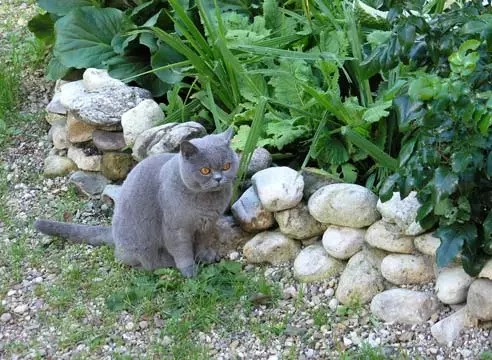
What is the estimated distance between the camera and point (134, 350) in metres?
3.54

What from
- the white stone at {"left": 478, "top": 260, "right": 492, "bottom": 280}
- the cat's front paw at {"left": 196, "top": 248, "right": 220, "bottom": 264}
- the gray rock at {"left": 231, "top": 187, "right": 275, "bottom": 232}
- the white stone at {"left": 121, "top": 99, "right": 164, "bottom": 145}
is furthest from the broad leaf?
the white stone at {"left": 121, "top": 99, "right": 164, "bottom": 145}

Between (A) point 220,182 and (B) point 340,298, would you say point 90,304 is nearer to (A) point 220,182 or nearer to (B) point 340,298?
(A) point 220,182

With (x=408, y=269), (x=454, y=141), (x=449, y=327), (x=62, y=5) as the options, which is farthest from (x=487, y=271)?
(x=62, y=5)

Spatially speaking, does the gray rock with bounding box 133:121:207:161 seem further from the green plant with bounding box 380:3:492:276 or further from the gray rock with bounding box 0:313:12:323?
the green plant with bounding box 380:3:492:276

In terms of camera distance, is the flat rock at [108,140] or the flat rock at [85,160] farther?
the flat rock at [85,160]

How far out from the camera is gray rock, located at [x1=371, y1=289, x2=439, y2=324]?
11.2ft

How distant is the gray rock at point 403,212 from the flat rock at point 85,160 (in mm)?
1911

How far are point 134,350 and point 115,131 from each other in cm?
159

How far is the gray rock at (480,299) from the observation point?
10.4ft

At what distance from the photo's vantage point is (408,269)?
11.5 ft

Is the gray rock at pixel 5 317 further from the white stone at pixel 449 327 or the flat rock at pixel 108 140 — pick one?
the white stone at pixel 449 327

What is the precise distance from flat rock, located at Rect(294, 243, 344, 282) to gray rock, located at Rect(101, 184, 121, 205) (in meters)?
1.23

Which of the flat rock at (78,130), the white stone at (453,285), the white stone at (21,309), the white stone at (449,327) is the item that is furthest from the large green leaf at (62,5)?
the white stone at (449,327)

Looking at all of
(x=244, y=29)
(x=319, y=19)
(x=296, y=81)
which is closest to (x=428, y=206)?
(x=296, y=81)
